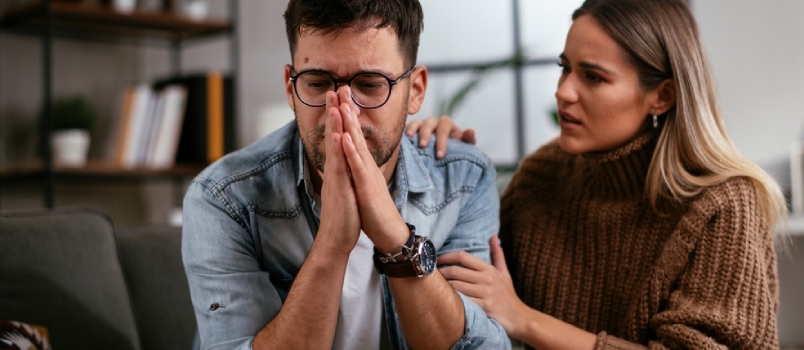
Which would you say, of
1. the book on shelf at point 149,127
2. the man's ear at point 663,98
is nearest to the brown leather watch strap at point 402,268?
the man's ear at point 663,98

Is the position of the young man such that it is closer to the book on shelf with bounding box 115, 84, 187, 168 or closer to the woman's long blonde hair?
the woman's long blonde hair

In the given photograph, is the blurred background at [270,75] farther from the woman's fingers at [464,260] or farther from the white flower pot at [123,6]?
the woman's fingers at [464,260]

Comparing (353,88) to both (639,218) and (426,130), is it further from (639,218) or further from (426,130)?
(639,218)

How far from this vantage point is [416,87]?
1415mm

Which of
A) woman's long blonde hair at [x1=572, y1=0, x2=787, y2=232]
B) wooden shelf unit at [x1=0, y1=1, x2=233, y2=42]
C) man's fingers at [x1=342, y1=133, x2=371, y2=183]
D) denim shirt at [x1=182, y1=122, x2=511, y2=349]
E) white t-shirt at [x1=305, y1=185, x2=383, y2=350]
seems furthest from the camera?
wooden shelf unit at [x1=0, y1=1, x2=233, y2=42]

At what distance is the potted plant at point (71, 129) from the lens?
2.89 m

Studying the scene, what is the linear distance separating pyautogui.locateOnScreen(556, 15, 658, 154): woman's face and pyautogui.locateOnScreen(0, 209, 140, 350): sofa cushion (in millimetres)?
1010

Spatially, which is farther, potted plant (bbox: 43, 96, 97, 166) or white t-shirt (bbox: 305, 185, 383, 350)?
potted plant (bbox: 43, 96, 97, 166)

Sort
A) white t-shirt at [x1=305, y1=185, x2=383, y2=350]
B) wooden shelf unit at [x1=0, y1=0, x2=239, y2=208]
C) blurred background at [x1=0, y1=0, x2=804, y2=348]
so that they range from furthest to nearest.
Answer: blurred background at [x1=0, y1=0, x2=804, y2=348], wooden shelf unit at [x1=0, y1=0, x2=239, y2=208], white t-shirt at [x1=305, y1=185, x2=383, y2=350]

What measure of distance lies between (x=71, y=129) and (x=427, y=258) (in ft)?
7.57

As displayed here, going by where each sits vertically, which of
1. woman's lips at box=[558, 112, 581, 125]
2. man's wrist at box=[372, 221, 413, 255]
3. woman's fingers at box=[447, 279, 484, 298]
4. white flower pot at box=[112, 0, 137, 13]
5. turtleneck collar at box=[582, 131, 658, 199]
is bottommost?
woman's fingers at box=[447, 279, 484, 298]

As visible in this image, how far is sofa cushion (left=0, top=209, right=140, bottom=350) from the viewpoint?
4.73 ft

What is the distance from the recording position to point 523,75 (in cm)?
402

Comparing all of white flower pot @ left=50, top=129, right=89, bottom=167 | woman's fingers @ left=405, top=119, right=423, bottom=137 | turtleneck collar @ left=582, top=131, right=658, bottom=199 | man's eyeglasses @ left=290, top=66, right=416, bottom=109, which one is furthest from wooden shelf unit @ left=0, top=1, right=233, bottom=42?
turtleneck collar @ left=582, top=131, right=658, bottom=199
